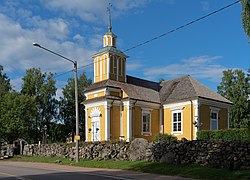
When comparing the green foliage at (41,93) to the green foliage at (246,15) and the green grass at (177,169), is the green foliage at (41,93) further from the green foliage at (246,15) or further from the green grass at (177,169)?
the green foliage at (246,15)

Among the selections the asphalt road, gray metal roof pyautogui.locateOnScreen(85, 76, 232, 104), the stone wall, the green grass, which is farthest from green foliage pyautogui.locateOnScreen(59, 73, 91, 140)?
the asphalt road

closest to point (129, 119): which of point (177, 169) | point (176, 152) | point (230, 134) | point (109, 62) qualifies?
point (109, 62)

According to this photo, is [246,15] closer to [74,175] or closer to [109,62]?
[74,175]

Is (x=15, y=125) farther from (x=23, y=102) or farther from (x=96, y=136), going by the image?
(x=96, y=136)

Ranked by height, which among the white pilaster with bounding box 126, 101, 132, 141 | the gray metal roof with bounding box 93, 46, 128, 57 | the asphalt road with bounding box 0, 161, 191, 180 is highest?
Answer: the gray metal roof with bounding box 93, 46, 128, 57

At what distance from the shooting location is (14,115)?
41.0m

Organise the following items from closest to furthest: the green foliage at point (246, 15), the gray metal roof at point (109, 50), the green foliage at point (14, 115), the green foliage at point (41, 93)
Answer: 1. the green foliage at point (246, 15)
2. the green foliage at point (14, 115)
3. the gray metal roof at point (109, 50)
4. the green foliage at point (41, 93)

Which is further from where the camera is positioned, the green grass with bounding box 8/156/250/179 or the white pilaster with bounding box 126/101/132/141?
the white pilaster with bounding box 126/101/132/141

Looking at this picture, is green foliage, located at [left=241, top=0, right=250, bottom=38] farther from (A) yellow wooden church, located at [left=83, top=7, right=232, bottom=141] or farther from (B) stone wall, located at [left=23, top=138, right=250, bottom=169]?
(A) yellow wooden church, located at [left=83, top=7, right=232, bottom=141]

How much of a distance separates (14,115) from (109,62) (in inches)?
516

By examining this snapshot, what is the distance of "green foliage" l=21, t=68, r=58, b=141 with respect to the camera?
180 ft

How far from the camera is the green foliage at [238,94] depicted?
5588cm

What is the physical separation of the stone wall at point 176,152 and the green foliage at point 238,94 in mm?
34044

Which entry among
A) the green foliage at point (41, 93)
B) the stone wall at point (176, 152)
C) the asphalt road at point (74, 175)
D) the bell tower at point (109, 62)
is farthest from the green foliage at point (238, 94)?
the asphalt road at point (74, 175)
